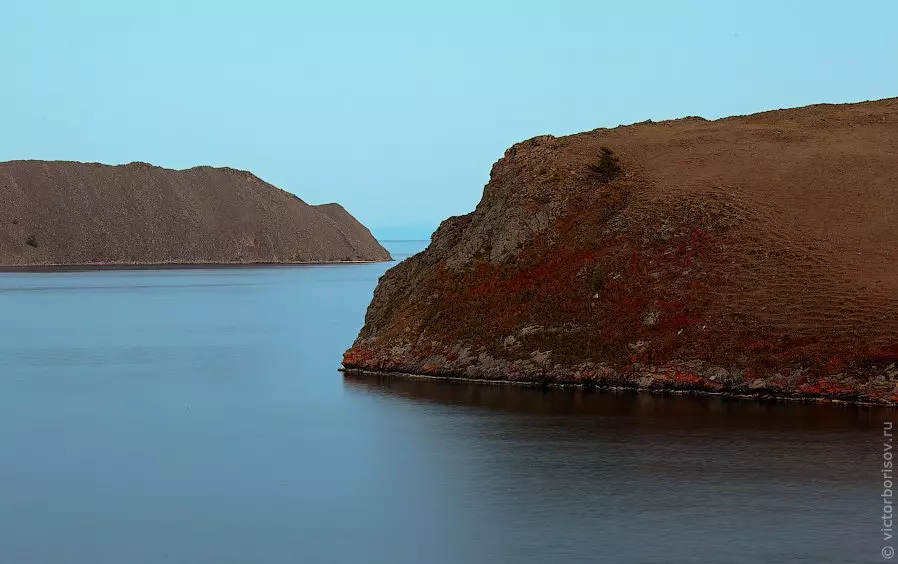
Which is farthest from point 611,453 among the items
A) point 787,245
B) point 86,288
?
point 86,288

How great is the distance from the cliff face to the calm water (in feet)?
7.32

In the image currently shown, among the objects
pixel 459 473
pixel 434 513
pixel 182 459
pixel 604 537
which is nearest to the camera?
pixel 604 537

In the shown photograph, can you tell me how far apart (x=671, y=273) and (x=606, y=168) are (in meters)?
10.4

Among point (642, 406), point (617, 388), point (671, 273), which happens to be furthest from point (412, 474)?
point (671, 273)

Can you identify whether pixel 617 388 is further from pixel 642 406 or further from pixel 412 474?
pixel 412 474

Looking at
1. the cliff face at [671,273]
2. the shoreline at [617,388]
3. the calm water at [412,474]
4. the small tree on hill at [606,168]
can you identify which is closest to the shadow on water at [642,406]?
the calm water at [412,474]

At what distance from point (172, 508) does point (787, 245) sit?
31.9m

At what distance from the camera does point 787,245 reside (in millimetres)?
49719

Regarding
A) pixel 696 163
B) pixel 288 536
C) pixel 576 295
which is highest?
pixel 696 163

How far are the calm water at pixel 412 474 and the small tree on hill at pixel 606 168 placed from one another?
16033mm

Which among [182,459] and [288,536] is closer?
[288,536]

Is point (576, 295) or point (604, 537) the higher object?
point (576, 295)

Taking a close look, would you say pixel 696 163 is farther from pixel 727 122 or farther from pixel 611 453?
pixel 611 453

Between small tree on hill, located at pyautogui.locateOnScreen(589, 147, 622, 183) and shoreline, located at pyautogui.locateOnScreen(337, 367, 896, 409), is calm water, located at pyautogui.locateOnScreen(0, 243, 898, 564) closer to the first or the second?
shoreline, located at pyautogui.locateOnScreen(337, 367, 896, 409)
